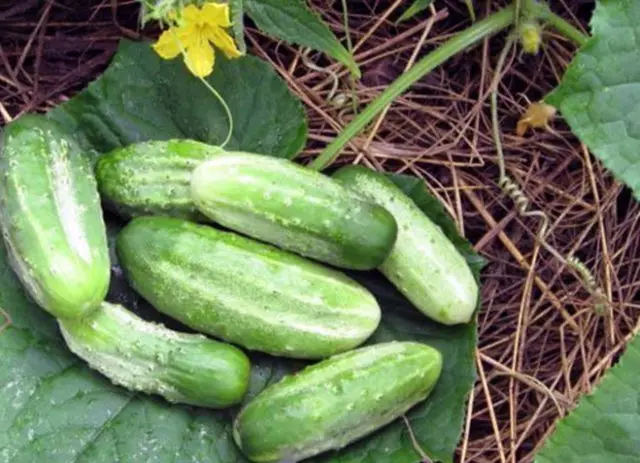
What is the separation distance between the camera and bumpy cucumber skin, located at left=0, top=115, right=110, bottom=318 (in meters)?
2.15

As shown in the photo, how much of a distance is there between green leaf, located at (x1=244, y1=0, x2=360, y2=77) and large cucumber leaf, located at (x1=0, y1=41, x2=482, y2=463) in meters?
0.26

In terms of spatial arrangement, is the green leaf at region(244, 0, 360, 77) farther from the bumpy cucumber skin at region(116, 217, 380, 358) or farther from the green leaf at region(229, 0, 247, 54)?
the bumpy cucumber skin at region(116, 217, 380, 358)

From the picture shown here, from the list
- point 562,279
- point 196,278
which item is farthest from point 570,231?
point 196,278

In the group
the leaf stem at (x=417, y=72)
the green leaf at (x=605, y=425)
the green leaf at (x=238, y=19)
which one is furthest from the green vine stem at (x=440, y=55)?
the green leaf at (x=605, y=425)

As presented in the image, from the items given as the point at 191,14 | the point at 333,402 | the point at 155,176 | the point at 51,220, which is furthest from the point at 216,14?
the point at 333,402

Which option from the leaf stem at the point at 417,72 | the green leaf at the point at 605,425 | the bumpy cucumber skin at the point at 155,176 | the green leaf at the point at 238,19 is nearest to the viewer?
the green leaf at the point at 605,425

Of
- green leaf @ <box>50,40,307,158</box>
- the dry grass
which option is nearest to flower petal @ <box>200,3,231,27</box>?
green leaf @ <box>50,40,307,158</box>

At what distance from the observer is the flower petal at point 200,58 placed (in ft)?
7.33

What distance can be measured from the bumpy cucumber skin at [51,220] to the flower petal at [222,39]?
1.08 ft

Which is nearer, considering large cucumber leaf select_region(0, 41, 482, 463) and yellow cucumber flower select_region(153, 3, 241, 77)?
yellow cucumber flower select_region(153, 3, 241, 77)

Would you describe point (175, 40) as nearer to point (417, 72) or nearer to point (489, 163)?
point (417, 72)

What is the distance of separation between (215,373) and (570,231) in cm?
82

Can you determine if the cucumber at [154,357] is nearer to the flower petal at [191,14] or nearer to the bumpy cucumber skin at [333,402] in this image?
the bumpy cucumber skin at [333,402]

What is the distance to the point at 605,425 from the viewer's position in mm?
2061
